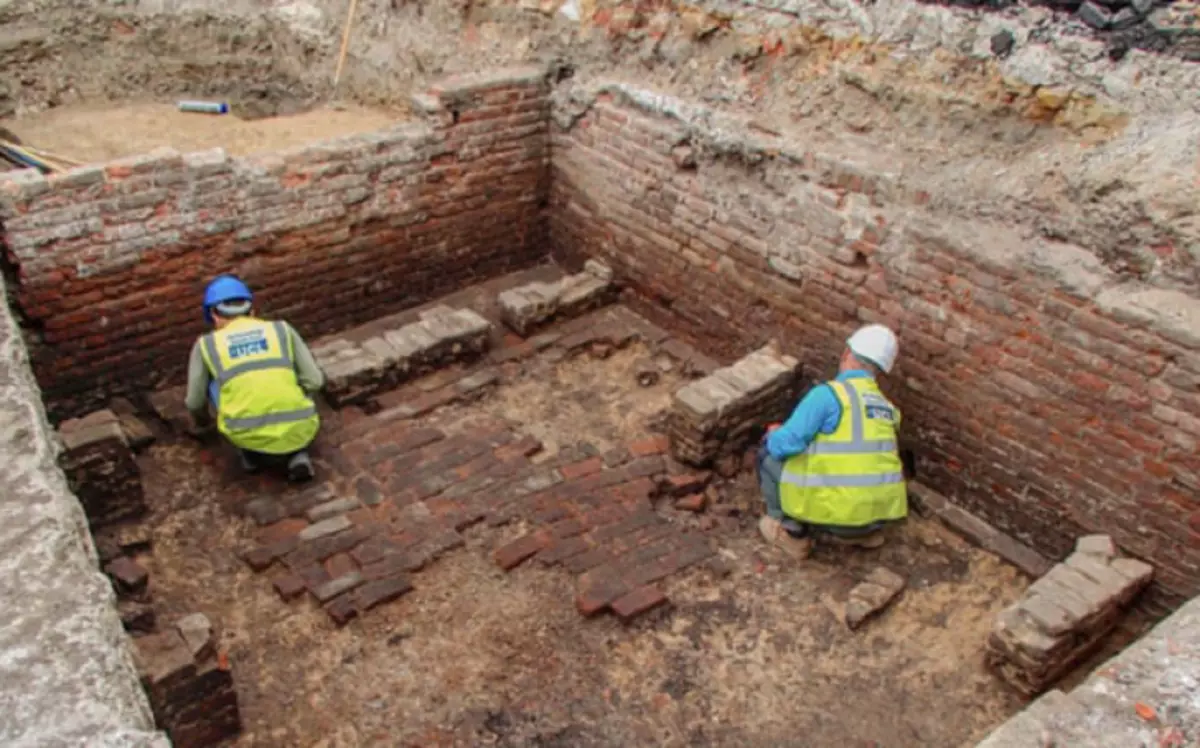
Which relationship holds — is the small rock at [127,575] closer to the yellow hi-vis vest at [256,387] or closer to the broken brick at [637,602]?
the yellow hi-vis vest at [256,387]

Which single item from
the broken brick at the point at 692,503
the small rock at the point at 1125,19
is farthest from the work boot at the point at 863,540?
the small rock at the point at 1125,19

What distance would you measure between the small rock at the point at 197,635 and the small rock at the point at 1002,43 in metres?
4.70

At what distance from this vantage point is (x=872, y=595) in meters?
4.90

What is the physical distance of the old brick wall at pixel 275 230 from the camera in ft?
18.7

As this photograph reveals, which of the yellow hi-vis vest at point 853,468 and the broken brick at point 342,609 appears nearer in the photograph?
the broken brick at point 342,609

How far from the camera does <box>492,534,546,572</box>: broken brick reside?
200 inches

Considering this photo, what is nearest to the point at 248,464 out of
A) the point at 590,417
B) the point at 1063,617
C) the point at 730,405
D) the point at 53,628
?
the point at 590,417

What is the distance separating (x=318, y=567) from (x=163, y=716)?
1.16m

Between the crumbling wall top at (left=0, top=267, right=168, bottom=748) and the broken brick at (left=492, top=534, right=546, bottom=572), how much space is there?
212cm

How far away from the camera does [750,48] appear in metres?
6.29

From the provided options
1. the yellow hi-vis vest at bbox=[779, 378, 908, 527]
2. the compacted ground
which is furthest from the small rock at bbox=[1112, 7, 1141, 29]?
the compacted ground

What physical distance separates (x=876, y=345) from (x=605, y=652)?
2.04 meters

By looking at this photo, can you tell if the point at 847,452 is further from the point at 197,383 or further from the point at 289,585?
the point at 197,383

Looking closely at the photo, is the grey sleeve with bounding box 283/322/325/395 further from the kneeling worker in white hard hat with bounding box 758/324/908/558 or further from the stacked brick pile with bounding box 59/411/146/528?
the kneeling worker in white hard hat with bounding box 758/324/908/558
